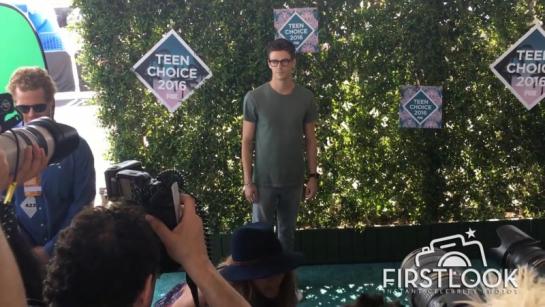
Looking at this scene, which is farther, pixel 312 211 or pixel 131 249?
pixel 312 211

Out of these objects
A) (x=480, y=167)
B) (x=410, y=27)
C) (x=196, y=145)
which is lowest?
(x=480, y=167)

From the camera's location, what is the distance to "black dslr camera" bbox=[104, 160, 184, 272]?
3.90 feet

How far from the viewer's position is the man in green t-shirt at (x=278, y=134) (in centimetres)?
328

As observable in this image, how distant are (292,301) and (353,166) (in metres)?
2.18

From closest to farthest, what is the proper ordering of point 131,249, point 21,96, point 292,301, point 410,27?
point 131,249 < point 292,301 < point 21,96 < point 410,27

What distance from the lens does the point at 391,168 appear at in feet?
13.5

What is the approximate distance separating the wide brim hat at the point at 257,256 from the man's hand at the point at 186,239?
708 mm

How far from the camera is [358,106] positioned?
3.99 metres

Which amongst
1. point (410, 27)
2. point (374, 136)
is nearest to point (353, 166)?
point (374, 136)

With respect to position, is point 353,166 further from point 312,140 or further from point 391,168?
point 312,140

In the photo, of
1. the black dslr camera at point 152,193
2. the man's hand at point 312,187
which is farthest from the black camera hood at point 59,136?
the man's hand at point 312,187

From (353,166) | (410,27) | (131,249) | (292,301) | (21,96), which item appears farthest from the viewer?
(353,166)

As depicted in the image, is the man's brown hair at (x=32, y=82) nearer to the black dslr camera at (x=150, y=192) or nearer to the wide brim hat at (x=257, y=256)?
the wide brim hat at (x=257, y=256)

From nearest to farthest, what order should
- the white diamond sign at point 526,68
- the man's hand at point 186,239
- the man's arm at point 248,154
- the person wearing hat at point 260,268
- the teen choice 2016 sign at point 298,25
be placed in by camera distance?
the man's hand at point 186,239, the person wearing hat at point 260,268, the man's arm at point 248,154, the teen choice 2016 sign at point 298,25, the white diamond sign at point 526,68
